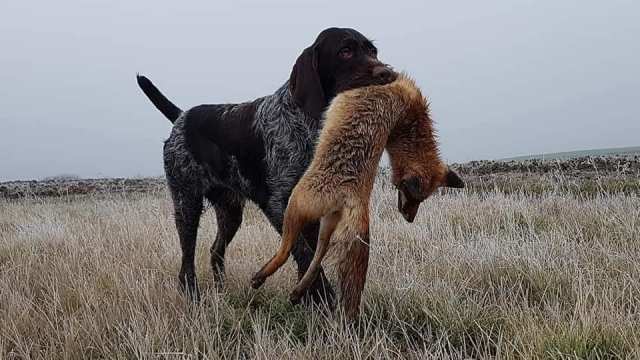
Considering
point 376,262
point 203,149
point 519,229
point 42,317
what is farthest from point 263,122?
point 519,229

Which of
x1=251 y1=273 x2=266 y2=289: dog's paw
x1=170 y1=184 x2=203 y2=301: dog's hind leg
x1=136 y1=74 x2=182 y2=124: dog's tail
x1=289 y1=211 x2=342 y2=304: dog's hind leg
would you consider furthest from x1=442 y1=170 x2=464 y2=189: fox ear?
x1=136 y1=74 x2=182 y2=124: dog's tail

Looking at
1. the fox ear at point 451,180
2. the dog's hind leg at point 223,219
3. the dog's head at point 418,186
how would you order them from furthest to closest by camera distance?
the dog's hind leg at point 223,219, the fox ear at point 451,180, the dog's head at point 418,186

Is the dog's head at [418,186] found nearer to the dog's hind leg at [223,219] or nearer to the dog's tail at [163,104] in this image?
the dog's hind leg at [223,219]

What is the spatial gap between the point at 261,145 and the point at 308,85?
1.85 feet

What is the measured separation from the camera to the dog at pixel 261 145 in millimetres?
3439

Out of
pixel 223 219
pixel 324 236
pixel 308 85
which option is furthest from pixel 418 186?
pixel 223 219

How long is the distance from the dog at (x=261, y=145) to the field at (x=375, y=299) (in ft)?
1.04

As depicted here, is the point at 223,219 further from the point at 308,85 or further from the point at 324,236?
the point at 324,236

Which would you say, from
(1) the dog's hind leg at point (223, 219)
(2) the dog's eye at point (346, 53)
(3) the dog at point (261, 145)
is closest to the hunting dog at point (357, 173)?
(3) the dog at point (261, 145)

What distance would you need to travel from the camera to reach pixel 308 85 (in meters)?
3.44

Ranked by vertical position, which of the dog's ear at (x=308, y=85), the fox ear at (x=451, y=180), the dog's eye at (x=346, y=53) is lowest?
the fox ear at (x=451, y=180)

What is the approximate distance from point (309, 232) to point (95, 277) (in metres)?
1.82

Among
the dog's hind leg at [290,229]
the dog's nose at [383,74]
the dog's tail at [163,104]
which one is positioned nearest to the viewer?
the dog's hind leg at [290,229]

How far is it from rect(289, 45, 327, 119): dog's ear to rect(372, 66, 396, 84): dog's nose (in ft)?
1.12
